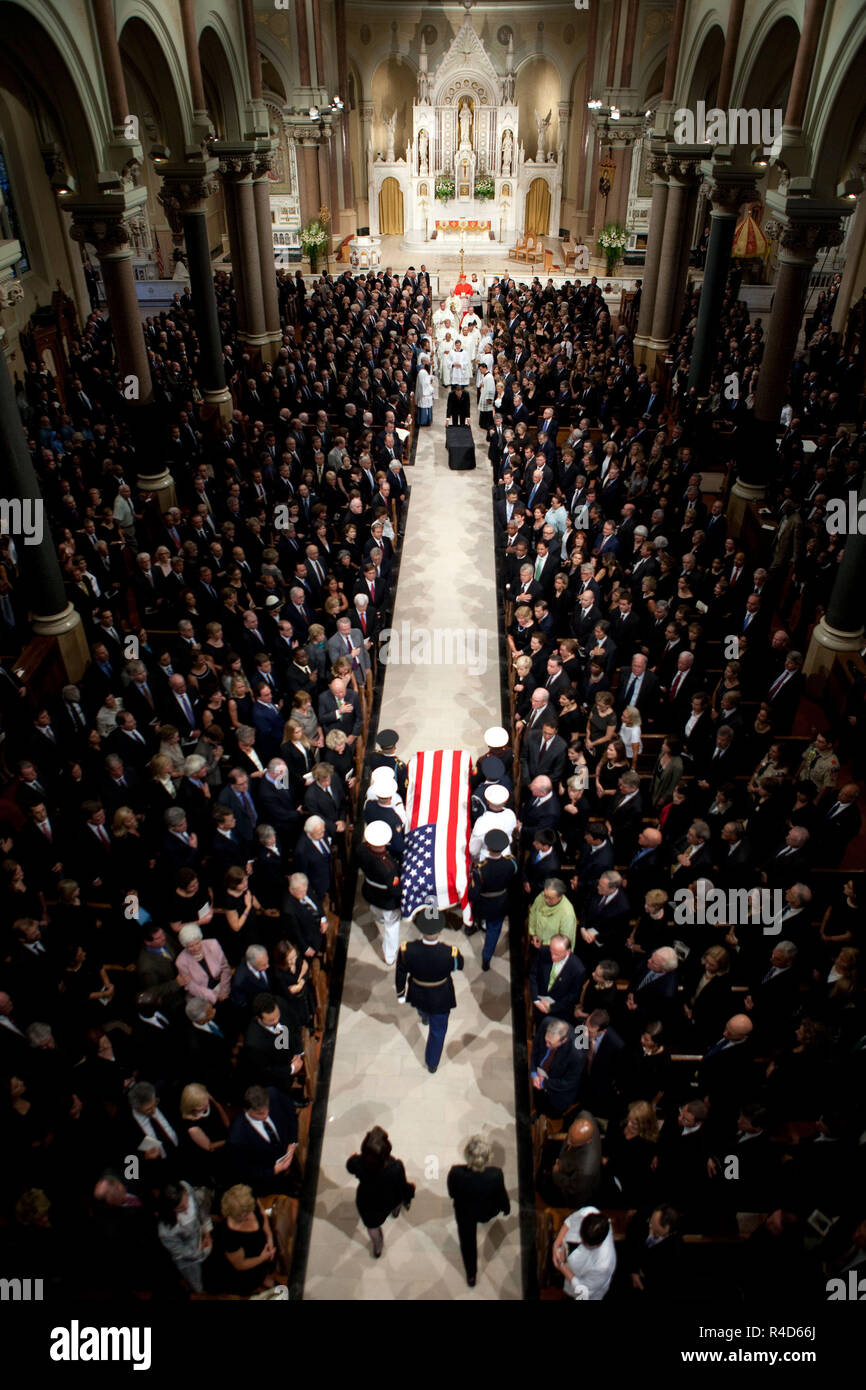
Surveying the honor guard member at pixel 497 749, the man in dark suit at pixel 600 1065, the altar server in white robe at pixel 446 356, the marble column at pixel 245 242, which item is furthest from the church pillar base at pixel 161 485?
the man in dark suit at pixel 600 1065

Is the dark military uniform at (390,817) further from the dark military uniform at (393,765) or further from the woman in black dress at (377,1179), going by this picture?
the woman in black dress at (377,1179)

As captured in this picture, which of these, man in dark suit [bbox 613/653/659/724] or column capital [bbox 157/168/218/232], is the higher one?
column capital [bbox 157/168/218/232]

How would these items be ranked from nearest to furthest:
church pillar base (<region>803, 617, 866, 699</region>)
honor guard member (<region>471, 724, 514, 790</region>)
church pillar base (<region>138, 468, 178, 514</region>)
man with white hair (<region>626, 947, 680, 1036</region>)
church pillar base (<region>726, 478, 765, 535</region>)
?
man with white hair (<region>626, 947, 680, 1036</region>), honor guard member (<region>471, 724, 514, 790</region>), church pillar base (<region>803, 617, 866, 699</region>), church pillar base (<region>138, 468, 178, 514</region>), church pillar base (<region>726, 478, 765, 535</region>)

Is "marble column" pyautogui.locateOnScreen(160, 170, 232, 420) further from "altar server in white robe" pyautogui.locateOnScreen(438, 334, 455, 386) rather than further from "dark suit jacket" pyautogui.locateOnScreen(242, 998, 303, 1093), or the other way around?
"dark suit jacket" pyautogui.locateOnScreen(242, 998, 303, 1093)

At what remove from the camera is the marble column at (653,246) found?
17.5m

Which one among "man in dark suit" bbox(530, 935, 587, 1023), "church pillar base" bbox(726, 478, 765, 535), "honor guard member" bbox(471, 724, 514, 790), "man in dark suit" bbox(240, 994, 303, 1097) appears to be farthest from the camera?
"church pillar base" bbox(726, 478, 765, 535)

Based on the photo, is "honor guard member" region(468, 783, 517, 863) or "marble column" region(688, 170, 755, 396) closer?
"honor guard member" region(468, 783, 517, 863)

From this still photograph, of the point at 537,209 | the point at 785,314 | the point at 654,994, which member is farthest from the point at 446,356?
the point at 537,209

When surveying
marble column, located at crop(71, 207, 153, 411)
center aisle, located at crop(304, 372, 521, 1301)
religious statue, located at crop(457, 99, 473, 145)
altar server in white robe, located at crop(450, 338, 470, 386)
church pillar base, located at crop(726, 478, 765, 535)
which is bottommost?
center aisle, located at crop(304, 372, 521, 1301)

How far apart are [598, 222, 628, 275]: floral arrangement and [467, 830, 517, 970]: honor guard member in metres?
26.0

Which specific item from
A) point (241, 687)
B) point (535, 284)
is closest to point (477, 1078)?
point (241, 687)

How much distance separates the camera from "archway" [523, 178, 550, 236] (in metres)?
33.1

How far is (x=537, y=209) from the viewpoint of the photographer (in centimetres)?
3366

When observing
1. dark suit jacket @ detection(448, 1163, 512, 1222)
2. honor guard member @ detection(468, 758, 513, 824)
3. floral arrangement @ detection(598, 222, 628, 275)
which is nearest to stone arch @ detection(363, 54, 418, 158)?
floral arrangement @ detection(598, 222, 628, 275)
